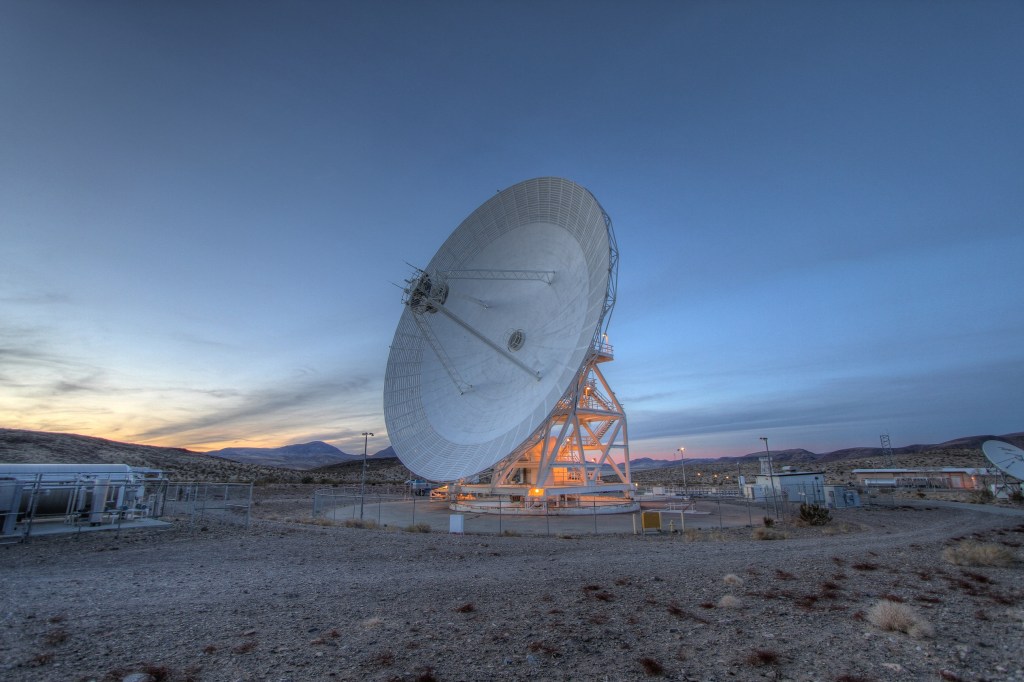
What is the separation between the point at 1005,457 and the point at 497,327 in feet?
141

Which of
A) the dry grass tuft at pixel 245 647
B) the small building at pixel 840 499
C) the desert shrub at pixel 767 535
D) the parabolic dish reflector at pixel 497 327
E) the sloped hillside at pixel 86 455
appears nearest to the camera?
the dry grass tuft at pixel 245 647

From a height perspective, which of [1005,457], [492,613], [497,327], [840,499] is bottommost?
[840,499]

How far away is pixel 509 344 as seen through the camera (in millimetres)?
30109

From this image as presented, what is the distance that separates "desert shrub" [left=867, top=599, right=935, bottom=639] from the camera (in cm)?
730

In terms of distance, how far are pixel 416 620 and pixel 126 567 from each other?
897 centimetres

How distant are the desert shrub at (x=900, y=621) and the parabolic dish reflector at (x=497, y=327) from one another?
16774 mm

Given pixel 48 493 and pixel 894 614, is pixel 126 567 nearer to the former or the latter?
pixel 48 493

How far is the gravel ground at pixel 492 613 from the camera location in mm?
6184

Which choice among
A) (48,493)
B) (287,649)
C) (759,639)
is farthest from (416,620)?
(48,493)

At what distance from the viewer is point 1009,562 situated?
13062mm

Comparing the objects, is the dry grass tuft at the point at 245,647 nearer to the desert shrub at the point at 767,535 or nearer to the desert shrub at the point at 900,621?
the desert shrub at the point at 900,621

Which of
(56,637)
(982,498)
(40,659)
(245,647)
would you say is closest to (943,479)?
(982,498)

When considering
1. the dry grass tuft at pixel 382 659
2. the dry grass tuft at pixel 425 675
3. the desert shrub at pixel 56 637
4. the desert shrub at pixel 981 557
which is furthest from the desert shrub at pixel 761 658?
the desert shrub at pixel 981 557

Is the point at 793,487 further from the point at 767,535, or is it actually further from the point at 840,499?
the point at 767,535
